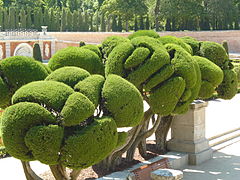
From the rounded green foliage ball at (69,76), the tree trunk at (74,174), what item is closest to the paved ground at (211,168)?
the tree trunk at (74,174)

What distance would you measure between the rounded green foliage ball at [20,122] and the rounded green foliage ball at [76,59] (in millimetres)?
2865

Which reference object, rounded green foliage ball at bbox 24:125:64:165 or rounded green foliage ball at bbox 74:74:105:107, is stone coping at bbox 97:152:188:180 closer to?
rounded green foliage ball at bbox 74:74:105:107

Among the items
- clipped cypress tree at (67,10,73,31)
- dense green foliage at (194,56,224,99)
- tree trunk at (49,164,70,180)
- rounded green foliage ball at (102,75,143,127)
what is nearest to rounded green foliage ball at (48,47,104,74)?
rounded green foliage ball at (102,75,143,127)

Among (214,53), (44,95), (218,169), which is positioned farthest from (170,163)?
(44,95)

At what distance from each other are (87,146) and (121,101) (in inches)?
44.9

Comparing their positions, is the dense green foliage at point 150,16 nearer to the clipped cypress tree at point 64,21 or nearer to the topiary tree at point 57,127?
the clipped cypress tree at point 64,21

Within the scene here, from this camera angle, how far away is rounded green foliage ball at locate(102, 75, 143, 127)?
6.88 metres

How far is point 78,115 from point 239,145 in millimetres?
8727

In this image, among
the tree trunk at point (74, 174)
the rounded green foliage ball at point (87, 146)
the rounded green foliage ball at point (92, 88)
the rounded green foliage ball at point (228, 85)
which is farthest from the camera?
the rounded green foliage ball at point (228, 85)

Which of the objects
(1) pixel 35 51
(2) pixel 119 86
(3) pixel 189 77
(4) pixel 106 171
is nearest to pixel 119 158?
(4) pixel 106 171

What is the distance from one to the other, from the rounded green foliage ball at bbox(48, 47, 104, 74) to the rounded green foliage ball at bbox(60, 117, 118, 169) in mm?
2641

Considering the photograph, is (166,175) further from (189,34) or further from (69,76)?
(189,34)

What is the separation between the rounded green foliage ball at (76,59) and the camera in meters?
8.73

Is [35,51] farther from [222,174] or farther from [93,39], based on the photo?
[222,174]
